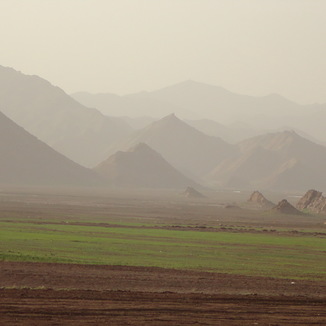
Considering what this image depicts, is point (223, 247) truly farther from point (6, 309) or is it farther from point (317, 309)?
point (6, 309)

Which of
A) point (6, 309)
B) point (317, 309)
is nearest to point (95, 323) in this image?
point (6, 309)

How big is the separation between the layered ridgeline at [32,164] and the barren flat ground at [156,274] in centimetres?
11142

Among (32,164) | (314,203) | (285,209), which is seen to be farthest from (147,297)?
(32,164)

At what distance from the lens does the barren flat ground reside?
86.9 feet

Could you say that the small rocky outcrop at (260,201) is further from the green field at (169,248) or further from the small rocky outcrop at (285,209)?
the green field at (169,248)

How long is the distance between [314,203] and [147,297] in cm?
9424

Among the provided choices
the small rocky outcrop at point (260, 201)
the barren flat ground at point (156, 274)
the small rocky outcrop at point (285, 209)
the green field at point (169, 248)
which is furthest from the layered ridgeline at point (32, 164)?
the green field at point (169, 248)

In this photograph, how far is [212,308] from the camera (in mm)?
27953

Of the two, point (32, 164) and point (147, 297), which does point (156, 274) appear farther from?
point (32, 164)

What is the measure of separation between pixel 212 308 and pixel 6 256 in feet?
51.4

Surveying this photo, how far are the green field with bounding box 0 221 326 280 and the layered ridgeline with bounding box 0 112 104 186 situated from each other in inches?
4662

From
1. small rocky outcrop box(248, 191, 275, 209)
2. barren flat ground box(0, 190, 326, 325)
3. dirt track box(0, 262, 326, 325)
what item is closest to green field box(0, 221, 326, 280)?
barren flat ground box(0, 190, 326, 325)

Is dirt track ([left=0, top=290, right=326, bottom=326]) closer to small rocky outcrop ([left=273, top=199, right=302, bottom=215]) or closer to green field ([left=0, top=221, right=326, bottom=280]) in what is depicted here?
green field ([left=0, top=221, right=326, bottom=280])

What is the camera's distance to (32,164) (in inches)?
7475
